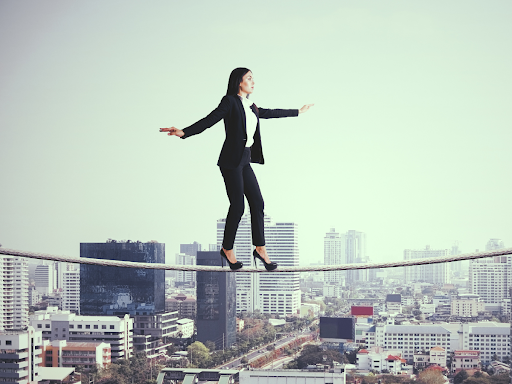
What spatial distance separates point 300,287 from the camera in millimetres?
36500

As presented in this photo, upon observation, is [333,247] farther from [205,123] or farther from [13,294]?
[205,123]

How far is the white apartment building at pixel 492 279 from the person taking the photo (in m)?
31.1

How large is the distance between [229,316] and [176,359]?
438 centimetres

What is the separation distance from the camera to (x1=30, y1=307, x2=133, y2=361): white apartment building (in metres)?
26.2

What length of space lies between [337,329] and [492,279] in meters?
8.97

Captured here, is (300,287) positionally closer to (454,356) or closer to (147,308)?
(147,308)

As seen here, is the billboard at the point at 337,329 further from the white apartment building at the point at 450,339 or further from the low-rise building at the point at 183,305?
the low-rise building at the point at 183,305

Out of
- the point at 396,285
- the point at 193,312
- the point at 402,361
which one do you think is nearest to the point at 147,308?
the point at 193,312

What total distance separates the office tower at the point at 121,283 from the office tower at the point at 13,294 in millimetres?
4390

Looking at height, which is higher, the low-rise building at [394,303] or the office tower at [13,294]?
the office tower at [13,294]

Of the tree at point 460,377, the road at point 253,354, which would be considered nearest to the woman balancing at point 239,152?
the tree at point 460,377

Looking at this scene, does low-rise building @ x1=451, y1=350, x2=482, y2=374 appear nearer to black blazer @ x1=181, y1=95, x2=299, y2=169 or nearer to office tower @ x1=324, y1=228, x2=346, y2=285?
office tower @ x1=324, y1=228, x2=346, y2=285

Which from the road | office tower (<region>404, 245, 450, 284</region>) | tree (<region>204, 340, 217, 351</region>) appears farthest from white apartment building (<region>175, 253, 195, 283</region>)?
office tower (<region>404, 245, 450, 284</region>)

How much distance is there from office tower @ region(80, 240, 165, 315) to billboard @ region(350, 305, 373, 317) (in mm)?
8884
